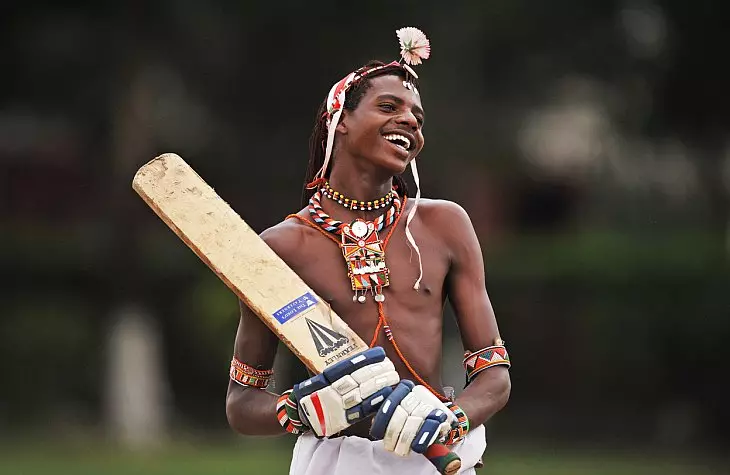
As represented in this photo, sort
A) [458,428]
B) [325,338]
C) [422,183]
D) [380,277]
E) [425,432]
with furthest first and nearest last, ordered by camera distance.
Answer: [422,183] → [380,277] → [325,338] → [458,428] → [425,432]

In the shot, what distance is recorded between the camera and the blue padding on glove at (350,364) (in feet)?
11.7

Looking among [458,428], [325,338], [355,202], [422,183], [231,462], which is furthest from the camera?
[422,183]

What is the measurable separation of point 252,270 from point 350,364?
453 mm

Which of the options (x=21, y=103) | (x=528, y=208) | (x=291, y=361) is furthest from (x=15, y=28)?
(x=528, y=208)

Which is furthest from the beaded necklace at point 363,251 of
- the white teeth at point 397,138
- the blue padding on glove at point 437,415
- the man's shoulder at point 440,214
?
the blue padding on glove at point 437,415

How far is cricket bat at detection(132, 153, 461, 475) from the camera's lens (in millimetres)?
3738

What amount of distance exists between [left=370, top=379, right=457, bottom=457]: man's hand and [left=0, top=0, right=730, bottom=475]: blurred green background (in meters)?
8.30

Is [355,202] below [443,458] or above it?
above

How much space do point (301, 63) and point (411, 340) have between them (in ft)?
31.5

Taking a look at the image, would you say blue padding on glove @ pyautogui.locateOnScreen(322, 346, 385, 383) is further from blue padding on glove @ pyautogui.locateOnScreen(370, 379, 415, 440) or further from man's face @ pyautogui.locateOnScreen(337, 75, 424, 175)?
man's face @ pyautogui.locateOnScreen(337, 75, 424, 175)

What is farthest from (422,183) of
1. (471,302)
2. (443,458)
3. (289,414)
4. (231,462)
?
(443,458)

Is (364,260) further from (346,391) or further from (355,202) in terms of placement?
(346,391)

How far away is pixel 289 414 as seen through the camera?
3.70 meters

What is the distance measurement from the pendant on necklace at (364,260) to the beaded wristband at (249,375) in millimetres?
359
